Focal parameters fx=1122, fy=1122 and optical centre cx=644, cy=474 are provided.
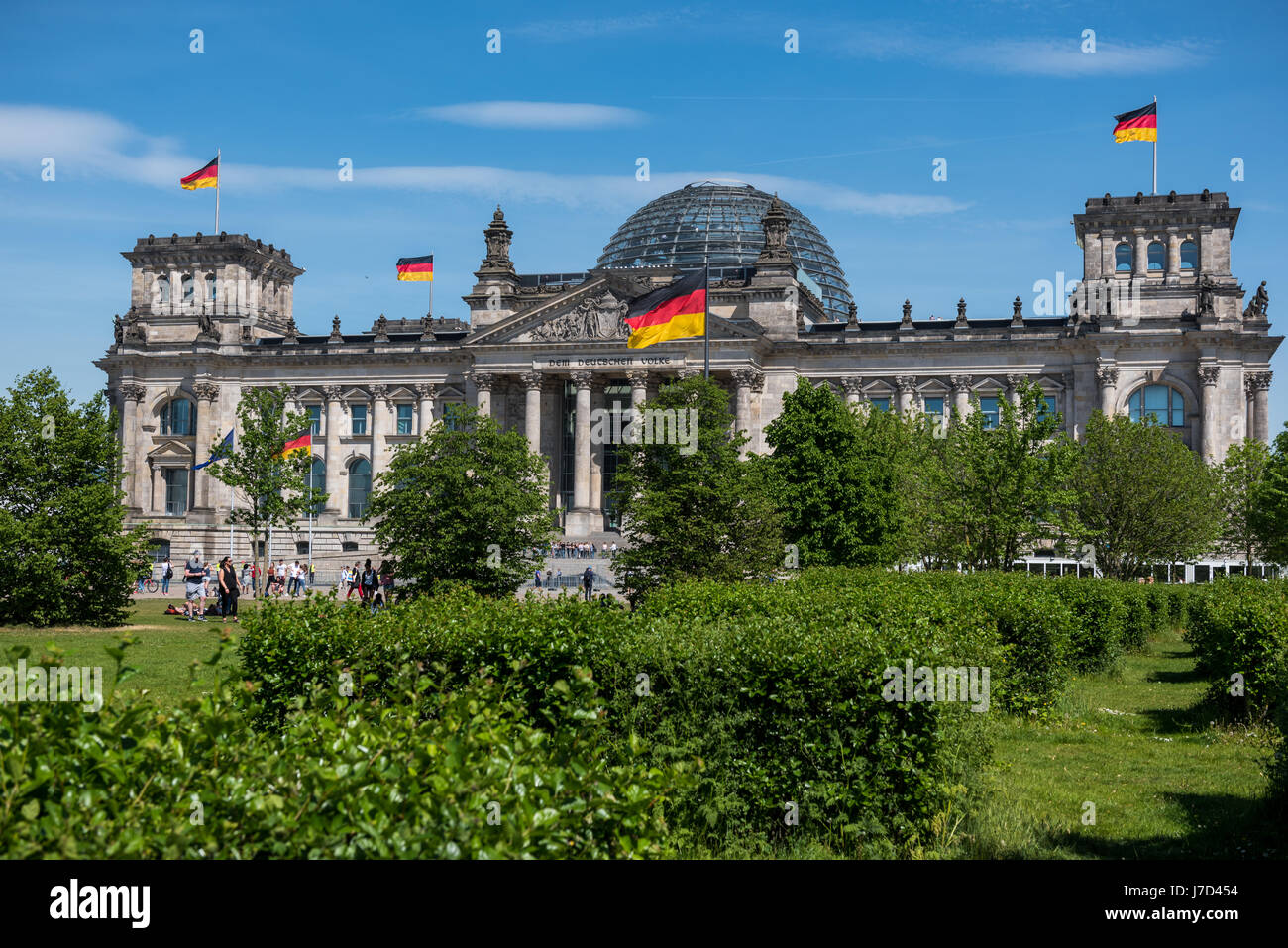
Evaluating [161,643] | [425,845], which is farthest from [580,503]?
[425,845]

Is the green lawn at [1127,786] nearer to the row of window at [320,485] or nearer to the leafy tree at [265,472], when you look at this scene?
the leafy tree at [265,472]

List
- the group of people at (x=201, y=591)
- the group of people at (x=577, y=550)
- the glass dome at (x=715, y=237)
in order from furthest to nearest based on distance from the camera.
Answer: the glass dome at (x=715, y=237) < the group of people at (x=577, y=550) < the group of people at (x=201, y=591)

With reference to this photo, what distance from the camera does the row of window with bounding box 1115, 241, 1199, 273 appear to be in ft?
253

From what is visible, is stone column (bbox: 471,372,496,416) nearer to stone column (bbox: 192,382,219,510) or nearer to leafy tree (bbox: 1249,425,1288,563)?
stone column (bbox: 192,382,219,510)

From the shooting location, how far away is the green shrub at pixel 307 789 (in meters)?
4.95

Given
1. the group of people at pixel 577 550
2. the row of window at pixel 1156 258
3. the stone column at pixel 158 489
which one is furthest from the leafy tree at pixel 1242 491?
the stone column at pixel 158 489

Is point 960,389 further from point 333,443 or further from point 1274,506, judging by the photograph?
point 333,443

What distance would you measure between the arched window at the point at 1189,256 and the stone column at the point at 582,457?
41962mm

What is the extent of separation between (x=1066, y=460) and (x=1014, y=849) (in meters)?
30.0

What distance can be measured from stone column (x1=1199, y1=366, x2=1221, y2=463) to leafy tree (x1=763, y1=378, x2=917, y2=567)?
42.0 meters

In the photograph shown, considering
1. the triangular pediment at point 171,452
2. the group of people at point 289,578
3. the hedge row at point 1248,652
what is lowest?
the group of people at point 289,578

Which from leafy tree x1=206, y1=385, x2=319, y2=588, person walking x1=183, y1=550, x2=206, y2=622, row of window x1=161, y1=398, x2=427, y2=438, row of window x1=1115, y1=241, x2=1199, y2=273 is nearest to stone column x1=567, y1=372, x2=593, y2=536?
row of window x1=161, y1=398, x2=427, y2=438

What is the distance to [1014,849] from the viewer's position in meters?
11.1

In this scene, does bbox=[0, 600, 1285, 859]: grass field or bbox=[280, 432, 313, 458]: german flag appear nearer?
bbox=[0, 600, 1285, 859]: grass field
